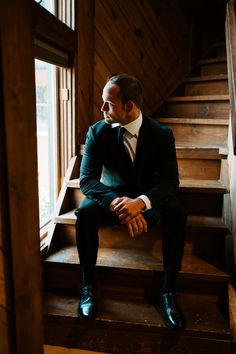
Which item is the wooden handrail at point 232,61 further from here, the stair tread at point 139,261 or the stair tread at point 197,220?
the stair tread at point 139,261

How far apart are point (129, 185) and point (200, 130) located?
120cm

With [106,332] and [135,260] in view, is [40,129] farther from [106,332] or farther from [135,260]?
[106,332]

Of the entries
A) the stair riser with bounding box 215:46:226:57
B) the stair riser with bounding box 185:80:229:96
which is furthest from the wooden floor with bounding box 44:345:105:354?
the stair riser with bounding box 215:46:226:57

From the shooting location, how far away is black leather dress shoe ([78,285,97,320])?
150 centimetres

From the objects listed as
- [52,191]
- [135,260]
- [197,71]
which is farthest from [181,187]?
[197,71]

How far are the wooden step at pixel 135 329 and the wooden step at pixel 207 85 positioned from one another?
2202 millimetres

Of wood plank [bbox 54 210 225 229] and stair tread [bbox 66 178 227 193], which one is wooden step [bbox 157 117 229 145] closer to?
stair tread [bbox 66 178 227 193]

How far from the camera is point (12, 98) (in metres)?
0.76

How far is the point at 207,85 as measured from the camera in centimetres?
325

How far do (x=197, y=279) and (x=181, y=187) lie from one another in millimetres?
556

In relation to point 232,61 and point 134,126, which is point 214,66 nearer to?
point 232,61

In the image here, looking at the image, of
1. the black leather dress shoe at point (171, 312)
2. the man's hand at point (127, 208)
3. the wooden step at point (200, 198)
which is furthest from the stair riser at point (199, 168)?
the black leather dress shoe at point (171, 312)

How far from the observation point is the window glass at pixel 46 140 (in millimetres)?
2068

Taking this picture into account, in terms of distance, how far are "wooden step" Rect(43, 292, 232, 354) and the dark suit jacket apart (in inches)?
22.7
